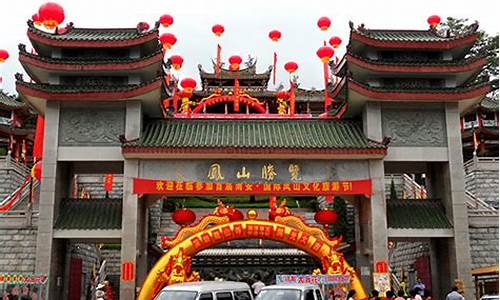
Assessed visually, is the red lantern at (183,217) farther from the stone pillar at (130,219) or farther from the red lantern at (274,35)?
the red lantern at (274,35)

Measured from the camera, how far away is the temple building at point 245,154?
18797mm

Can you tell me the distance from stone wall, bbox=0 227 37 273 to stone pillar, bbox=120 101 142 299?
17.9 feet

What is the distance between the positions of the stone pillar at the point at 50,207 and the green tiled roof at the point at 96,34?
2.70 metres

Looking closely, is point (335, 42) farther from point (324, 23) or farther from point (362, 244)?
point (362, 244)

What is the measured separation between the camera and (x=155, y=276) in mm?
17359

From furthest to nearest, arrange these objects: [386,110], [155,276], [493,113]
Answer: [493,113]
[386,110]
[155,276]

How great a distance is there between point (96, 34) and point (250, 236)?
408 inches

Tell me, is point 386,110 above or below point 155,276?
above

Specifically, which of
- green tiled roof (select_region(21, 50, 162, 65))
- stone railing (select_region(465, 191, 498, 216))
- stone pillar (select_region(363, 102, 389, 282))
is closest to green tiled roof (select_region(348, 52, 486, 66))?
stone pillar (select_region(363, 102, 389, 282))

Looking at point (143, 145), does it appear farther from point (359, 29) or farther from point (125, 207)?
point (359, 29)

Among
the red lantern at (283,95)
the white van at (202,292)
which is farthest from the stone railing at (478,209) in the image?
the red lantern at (283,95)

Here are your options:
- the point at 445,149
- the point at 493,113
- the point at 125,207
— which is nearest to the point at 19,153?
the point at 125,207

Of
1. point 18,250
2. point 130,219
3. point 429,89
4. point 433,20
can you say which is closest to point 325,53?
point 433,20

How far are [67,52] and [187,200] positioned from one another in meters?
23.0
